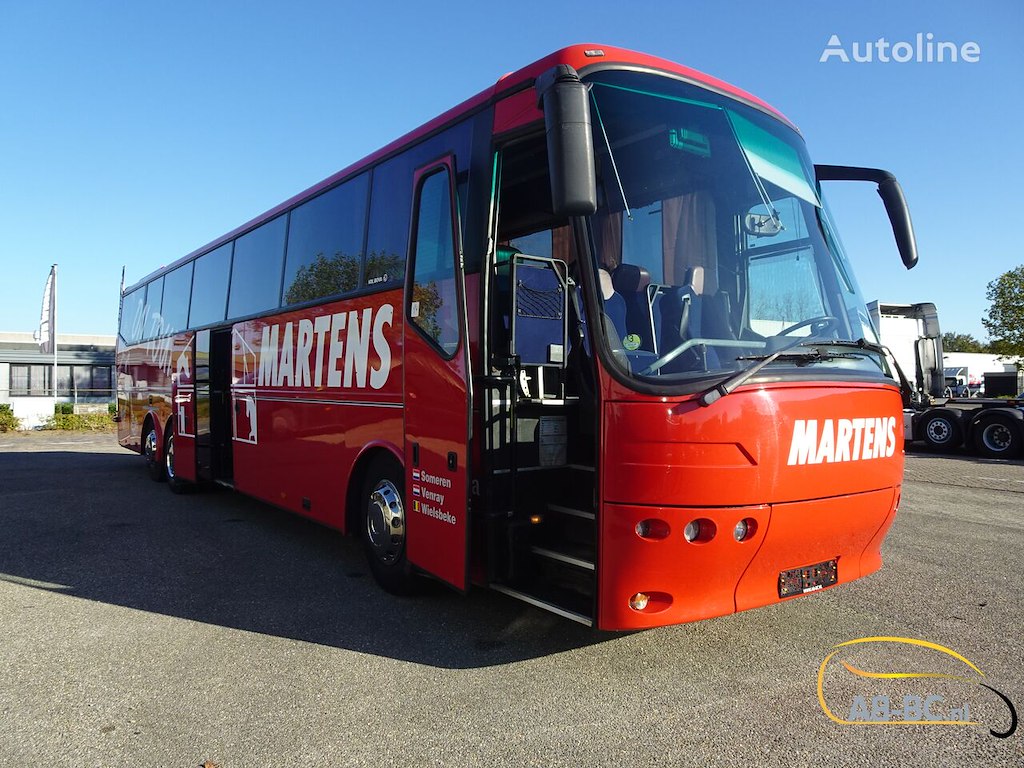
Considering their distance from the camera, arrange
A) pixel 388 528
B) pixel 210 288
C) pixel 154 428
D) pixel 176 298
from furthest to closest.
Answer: pixel 154 428 < pixel 176 298 < pixel 210 288 < pixel 388 528

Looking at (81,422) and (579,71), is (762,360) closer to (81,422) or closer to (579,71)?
(579,71)

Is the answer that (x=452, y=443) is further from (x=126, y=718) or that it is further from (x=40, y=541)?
(x=40, y=541)

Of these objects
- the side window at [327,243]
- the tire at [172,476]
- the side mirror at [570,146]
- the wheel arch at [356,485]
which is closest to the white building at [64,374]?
the tire at [172,476]

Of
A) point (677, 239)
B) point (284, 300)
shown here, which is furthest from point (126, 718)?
point (284, 300)

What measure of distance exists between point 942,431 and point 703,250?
1693cm

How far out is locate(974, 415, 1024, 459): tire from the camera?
1636cm

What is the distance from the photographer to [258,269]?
8.11 meters

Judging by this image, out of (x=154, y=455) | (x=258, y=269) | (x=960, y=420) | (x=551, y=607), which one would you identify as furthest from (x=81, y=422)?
(x=960, y=420)

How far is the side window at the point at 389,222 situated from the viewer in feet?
17.6

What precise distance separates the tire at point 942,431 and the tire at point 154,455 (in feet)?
56.9

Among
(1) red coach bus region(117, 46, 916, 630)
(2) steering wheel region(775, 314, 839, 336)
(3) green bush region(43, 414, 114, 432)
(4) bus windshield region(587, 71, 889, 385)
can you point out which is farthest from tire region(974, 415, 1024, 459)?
(3) green bush region(43, 414, 114, 432)

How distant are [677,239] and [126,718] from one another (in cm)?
372

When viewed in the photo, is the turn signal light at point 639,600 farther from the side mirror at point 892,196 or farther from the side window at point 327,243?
the side window at point 327,243

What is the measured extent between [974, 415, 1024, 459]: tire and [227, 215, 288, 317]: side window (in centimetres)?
1647
